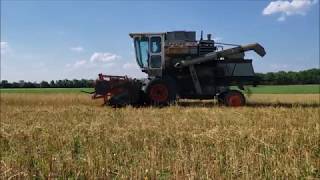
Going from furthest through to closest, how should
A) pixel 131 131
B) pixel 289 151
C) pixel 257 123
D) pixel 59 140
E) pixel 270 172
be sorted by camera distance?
pixel 257 123
pixel 131 131
pixel 59 140
pixel 289 151
pixel 270 172

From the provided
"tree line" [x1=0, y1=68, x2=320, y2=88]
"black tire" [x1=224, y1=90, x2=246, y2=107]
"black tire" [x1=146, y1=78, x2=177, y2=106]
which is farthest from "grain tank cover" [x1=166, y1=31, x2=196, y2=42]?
"tree line" [x1=0, y1=68, x2=320, y2=88]

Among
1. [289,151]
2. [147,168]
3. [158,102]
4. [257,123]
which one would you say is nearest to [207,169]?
[147,168]

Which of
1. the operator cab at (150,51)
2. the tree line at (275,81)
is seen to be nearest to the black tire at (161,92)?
the operator cab at (150,51)

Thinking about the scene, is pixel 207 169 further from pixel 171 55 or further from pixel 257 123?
pixel 171 55

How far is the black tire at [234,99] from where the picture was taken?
1675 centimetres

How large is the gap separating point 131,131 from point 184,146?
183cm

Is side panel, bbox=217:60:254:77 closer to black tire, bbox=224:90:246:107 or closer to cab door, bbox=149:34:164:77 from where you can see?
black tire, bbox=224:90:246:107

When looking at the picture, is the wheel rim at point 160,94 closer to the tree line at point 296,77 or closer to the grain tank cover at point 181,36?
the grain tank cover at point 181,36

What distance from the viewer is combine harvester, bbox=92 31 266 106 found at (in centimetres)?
1675

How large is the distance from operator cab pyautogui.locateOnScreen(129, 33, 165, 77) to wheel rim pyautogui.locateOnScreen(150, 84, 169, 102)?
0.75 metres

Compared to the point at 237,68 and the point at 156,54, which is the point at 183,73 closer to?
the point at 156,54

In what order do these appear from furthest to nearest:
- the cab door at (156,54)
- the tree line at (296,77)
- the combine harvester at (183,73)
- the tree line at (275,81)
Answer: the tree line at (296,77)
the tree line at (275,81)
the cab door at (156,54)
the combine harvester at (183,73)

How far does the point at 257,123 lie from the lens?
9773 millimetres

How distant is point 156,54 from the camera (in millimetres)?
17516
